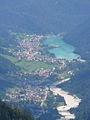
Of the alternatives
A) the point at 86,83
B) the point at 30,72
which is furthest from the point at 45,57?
the point at 86,83

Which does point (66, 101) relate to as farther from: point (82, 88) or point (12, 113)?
point (12, 113)

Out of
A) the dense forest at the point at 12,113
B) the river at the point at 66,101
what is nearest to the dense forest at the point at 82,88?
the river at the point at 66,101

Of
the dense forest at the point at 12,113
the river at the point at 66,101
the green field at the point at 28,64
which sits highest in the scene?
the green field at the point at 28,64

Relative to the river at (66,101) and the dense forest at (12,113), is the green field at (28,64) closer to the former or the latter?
the river at (66,101)

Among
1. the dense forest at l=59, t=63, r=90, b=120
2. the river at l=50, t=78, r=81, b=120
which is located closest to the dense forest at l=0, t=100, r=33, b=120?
the dense forest at l=59, t=63, r=90, b=120

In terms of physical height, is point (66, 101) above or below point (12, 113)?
above

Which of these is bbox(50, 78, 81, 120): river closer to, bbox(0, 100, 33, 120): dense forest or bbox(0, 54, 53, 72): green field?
bbox(0, 54, 53, 72): green field

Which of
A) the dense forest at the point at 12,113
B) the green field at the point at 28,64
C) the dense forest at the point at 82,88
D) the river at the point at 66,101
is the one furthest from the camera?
the green field at the point at 28,64

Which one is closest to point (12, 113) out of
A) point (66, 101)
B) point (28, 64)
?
point (66, 101)
